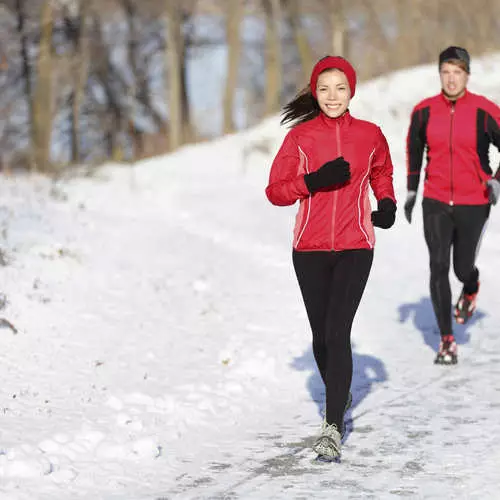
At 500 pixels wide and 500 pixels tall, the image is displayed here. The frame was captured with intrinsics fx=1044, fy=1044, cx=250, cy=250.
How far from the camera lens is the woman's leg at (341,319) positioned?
18.5 ft

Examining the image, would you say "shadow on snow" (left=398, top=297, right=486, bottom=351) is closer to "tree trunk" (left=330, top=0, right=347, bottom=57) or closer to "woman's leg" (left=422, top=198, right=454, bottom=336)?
"woman's leg" (left=422, top=198, right=454, bottom=336)

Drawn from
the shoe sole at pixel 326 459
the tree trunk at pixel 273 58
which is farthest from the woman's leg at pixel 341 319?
the tree trunk at pixel 273 58

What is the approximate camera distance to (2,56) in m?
30.1

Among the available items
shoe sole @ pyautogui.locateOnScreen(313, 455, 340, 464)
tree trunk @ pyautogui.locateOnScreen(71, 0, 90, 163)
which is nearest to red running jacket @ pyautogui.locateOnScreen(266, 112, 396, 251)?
shoe sole @ pyautogui.locateOnScreen(313, 455, 340, 464)

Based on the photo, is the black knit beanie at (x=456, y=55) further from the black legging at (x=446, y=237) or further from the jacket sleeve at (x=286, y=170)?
the jacket sleeve at (x=286, y=170)

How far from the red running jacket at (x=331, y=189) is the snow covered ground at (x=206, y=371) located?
121 centimetres

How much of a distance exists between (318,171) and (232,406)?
229 cm

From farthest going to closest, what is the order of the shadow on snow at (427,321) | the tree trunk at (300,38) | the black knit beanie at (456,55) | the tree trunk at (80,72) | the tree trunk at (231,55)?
the tree trunk at (300,38) → the tree trunk at (231,55) → the tree trunk at (80,72) → the shadow on snow at (427,321) → the black knit beanie at (456,55)

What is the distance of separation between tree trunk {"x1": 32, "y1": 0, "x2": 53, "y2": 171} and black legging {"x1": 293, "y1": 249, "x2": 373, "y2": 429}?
2334 cm

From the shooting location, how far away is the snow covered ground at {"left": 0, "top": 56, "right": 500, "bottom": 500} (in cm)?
538

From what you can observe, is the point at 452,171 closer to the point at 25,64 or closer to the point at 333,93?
the point at 333,93

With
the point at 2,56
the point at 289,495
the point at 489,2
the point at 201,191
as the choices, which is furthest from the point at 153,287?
the point at 489,2

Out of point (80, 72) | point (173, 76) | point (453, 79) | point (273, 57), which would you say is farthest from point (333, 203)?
point (80, 72)

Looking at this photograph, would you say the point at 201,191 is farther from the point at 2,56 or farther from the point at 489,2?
the point at 489,2
